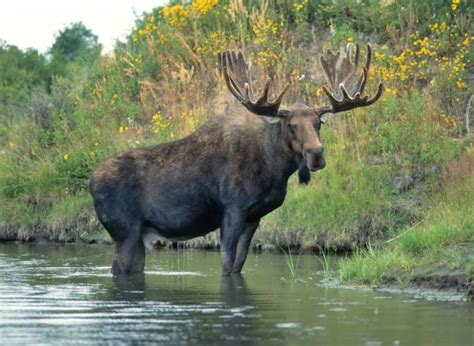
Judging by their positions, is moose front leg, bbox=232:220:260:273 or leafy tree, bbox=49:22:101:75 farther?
leafy tree, bbox=49:22:101:75

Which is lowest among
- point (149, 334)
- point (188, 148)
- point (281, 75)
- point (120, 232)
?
point (149, 334)

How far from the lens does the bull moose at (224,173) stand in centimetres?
1406

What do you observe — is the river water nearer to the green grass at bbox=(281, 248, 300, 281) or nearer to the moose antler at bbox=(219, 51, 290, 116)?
the green grass at bbox=(281, 248, 300, 281)

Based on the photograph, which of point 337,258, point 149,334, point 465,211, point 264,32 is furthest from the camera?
point 264,32

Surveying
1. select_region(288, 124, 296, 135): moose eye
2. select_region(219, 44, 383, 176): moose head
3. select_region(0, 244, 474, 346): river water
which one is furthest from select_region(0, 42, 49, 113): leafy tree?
select_region(288, 124, 296, 135): moose eye

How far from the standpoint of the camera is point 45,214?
786 inches

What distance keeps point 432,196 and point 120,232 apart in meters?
4.65

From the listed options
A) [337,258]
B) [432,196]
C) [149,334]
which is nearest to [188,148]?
[337,258]

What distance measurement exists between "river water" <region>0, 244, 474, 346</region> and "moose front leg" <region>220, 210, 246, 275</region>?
0.65ft

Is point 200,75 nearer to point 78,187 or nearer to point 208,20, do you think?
point 208,20

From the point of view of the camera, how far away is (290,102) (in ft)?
65.9

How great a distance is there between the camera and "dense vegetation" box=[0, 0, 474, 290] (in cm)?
1720

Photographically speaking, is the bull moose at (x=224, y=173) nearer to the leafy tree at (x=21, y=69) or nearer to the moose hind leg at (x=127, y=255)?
the moose hind leg at (x=127, y=255)

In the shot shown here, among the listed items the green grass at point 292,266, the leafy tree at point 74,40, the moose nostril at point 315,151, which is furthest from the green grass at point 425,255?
the leafy tree at point 74,40
